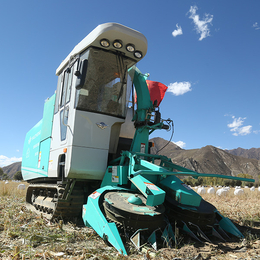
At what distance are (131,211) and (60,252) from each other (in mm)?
1091

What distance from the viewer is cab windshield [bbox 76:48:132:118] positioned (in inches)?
209

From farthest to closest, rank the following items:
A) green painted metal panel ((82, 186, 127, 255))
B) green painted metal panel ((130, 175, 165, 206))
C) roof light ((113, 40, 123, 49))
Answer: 1. roof light ((113, 40, 123, 49))
2. green painted metal panel ((130, 175, 165, 206))
3. green painted metal panel ((82, 186, 127, 255))

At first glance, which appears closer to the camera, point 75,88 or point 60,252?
point 60,252

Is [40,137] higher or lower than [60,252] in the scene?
higher

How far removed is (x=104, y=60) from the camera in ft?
18.0

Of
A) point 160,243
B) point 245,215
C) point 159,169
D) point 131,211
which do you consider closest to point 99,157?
point 159,169

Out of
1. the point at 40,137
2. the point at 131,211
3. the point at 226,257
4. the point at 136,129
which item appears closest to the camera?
the point at 226,257

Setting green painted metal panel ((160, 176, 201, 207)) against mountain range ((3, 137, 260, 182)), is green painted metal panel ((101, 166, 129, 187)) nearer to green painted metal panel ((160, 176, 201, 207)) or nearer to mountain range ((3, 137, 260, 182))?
green painted metal panel ((160, 176, 201, 207))

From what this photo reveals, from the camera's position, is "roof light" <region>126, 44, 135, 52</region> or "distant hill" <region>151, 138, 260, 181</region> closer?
"roof light" <region>126, 44, 135, 52</region>

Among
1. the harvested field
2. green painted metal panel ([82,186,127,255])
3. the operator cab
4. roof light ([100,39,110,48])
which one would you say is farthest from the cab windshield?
the harvested field

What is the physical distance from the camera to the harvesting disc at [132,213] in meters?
3.57

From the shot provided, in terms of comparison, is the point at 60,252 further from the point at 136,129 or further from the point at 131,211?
the point at 136,129

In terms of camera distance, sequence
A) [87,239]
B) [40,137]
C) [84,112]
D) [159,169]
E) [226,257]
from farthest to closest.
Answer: [40,137], [84,112], [159,169], [87,239], [226,257]

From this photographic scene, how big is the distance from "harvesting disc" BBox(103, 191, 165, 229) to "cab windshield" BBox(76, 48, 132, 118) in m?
2.18
